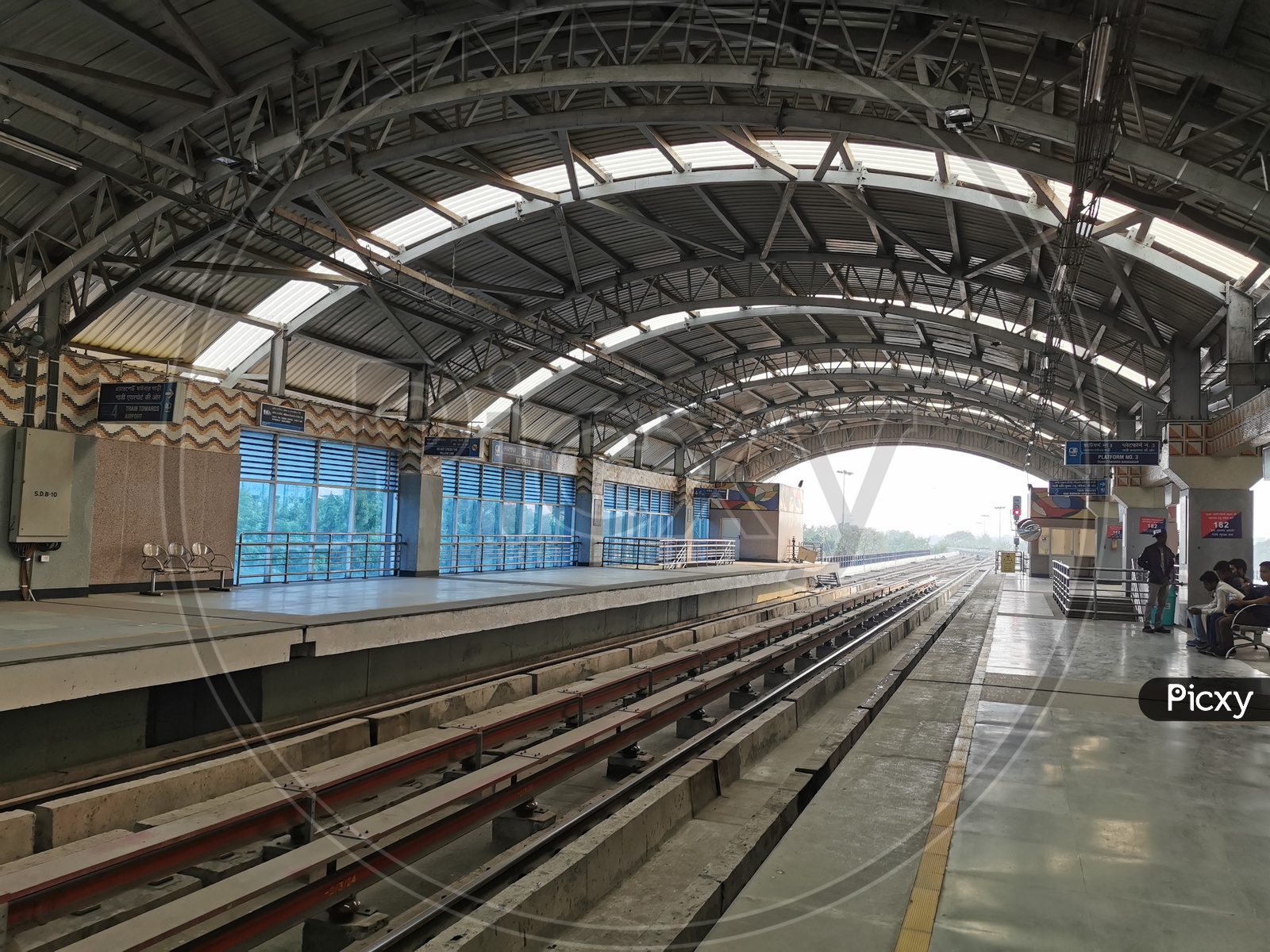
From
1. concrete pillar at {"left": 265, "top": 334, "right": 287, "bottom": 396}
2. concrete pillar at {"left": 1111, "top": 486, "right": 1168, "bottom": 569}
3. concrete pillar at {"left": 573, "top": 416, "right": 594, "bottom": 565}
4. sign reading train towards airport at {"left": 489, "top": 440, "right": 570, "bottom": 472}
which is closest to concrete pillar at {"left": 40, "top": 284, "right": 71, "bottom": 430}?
concrete pillar at {"left": 265, "top": 334, "right": 287, "bottom": 396}

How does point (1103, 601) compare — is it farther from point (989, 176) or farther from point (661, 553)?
point (661, 553)

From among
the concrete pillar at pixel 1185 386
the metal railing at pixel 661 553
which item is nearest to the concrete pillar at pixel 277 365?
the metal railing at pixel 661 553

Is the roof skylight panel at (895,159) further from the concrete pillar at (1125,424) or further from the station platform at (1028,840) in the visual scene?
the concrete pillar at (1125,424)

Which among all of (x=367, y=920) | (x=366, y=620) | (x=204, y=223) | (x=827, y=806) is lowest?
(x=367, y=920)

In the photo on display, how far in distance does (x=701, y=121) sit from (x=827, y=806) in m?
8.99

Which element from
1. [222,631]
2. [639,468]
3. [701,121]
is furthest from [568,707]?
[639,468]

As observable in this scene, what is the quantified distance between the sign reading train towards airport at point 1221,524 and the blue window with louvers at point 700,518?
985 inches

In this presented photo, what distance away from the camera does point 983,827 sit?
5.46 metres

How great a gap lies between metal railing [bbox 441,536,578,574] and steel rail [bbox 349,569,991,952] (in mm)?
13566

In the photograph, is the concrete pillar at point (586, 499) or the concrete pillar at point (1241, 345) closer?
the concrete pillar at point (1241, 345)

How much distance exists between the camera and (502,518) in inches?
1065

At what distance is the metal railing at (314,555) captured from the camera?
55.8ft

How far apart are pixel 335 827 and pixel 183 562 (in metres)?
10.1

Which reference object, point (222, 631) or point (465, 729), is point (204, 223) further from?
point (465, 729)
